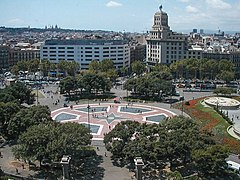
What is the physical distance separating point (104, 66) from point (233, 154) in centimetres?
7998

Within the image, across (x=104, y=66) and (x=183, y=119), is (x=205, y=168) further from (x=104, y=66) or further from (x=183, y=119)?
(x=104, y=66)

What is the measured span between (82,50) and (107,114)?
74.3 meters

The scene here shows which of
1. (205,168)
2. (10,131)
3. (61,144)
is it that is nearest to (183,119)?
(205,168)

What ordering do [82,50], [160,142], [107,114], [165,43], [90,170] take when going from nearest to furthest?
1. [160,142]
2. [90,170]
3. [107,114]
4. [165,43]
5. [82,50]

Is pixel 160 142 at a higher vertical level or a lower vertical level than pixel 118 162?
higher

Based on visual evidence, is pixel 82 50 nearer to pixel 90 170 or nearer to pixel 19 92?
pixel 19 92

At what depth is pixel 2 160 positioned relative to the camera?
50.0 m

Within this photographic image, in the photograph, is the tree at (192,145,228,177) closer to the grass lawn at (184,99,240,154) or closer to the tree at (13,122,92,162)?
the grass lawn at (184,99,240,154)

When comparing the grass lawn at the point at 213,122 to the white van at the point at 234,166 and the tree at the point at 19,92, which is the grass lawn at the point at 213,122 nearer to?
the white van at the point at 234,166

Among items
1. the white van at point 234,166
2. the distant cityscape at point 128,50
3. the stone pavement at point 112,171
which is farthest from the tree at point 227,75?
the stone pavement at point 112,171

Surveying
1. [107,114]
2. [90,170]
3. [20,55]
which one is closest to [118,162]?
[90,170]

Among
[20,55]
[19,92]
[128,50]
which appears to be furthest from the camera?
[20,55]

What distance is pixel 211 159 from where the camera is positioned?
40.8 metres

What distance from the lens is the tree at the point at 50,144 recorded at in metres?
42.1
